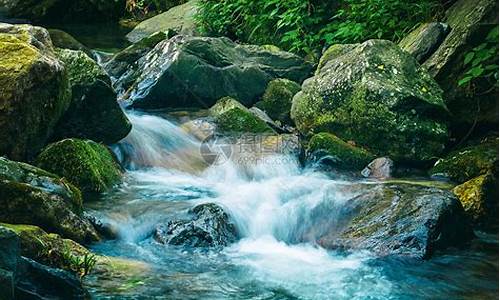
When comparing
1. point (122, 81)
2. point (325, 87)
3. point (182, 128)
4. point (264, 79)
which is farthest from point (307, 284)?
point (122, 81)

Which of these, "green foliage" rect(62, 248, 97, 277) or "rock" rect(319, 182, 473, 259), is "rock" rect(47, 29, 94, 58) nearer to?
"rock" rect(319, 182, 473, 259)

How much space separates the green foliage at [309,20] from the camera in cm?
983

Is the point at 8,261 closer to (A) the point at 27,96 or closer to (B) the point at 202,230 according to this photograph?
(B) the point at 202,230

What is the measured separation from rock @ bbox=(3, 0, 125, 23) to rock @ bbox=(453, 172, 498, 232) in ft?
49.1

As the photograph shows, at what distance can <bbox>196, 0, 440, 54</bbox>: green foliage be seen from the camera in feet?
32.2

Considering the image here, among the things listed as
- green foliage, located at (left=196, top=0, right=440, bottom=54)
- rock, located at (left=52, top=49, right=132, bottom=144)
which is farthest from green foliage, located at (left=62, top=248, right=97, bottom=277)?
green foliage, located at (left=196, top=0, right=440, bottom=54)

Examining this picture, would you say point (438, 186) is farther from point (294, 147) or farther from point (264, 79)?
point (264, 79)

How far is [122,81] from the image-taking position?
1017 centimetres

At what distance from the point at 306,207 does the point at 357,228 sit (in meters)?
0.73

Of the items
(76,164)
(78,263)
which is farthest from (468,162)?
(78,263)

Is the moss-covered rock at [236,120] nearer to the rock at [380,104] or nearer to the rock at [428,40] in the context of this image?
the rock at [380,104]

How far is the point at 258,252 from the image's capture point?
5.74 meters

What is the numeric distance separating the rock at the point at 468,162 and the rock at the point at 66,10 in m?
14.0

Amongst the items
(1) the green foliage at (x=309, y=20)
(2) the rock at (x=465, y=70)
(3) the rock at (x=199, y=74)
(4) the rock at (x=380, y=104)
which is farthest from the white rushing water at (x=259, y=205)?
(1) the green foliage at (x=309, y=20)
